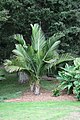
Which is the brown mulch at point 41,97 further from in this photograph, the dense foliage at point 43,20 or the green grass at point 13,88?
the dense foliage at point 43,20

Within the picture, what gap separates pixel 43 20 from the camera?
52.0 ft

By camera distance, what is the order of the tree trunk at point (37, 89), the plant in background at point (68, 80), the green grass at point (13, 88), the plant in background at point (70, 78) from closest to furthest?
the plant in background at point (70, 78) → the plant in background at point (68, 80) → the tree trunk at point (37, 89) → the green grass at point (13, 88)

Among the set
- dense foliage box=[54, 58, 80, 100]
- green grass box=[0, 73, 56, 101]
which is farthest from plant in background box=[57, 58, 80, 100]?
green grass box=[0, 73, 56, 101]

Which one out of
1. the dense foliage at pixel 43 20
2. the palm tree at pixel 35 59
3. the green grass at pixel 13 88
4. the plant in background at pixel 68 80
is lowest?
the green grass at pixel 13 88

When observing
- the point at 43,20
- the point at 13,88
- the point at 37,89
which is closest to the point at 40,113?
the point at 37,89

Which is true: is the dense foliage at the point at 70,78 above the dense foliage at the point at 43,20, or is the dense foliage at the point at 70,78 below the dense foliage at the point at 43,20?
below

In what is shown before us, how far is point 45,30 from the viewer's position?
53.5 ft

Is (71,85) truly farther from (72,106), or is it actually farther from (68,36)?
(68,36)

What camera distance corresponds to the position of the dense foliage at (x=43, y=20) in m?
15.1

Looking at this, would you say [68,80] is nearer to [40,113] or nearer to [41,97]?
[41,97]

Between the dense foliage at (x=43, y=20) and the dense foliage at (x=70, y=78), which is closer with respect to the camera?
the dense foliage at (x=70, y=78)

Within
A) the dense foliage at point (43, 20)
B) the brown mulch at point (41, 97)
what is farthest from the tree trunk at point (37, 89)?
the dense foliage at point (43, 20)

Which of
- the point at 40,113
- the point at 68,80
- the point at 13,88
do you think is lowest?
the point at 40,113

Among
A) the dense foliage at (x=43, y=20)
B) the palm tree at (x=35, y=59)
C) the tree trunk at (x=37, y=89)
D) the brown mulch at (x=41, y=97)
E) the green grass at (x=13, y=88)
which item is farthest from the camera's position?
the dense foliage at (x=43, y=20)
